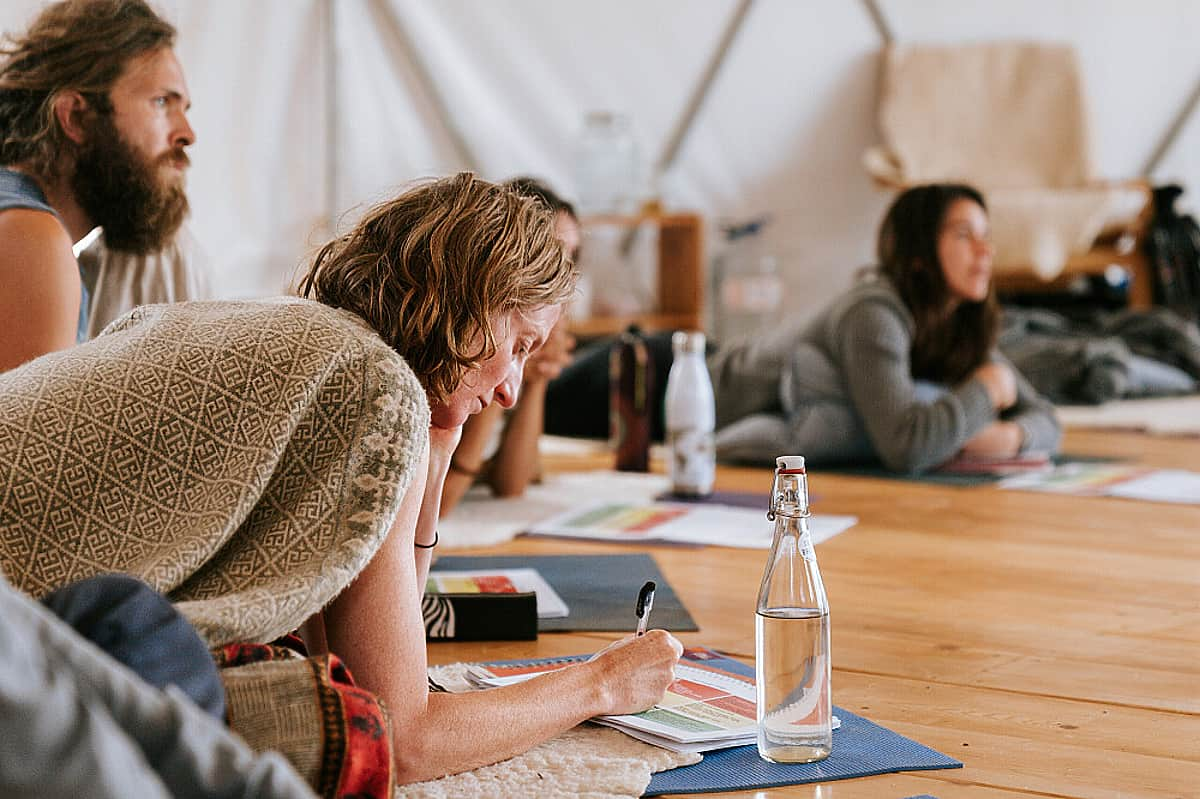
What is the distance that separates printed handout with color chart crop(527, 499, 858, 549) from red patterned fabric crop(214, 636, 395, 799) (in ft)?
3.63

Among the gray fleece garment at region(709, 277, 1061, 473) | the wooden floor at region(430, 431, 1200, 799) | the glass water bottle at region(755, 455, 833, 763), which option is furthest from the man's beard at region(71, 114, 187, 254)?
the gray fleece garment at region(709, 277, 1061, 473)

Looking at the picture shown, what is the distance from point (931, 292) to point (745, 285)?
6.20 ft

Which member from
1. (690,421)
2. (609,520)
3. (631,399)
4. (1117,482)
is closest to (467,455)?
(609,520)

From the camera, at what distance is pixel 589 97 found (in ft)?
14.6

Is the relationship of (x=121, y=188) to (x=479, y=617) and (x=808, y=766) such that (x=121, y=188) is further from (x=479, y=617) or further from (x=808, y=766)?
(x=808, y=766)

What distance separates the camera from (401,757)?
968 millimetres

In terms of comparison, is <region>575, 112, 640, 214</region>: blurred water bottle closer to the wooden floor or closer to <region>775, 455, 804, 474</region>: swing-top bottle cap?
the wooden floor

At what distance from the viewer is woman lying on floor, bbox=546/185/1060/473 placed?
258 cm

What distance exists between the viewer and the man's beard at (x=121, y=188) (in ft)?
5.71

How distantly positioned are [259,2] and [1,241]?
2444 millimetres

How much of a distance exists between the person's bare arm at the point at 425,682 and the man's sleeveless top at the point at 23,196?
71 cm

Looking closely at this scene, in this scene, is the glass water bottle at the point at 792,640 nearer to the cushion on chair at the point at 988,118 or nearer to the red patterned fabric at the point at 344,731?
the red patterned fabric at the point at 344,731

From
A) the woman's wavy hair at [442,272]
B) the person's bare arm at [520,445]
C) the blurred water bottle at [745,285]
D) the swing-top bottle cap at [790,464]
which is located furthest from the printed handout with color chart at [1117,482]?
the blurred water bottle at [745,285]

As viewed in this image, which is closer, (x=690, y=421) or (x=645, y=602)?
(x=645, y=602)
